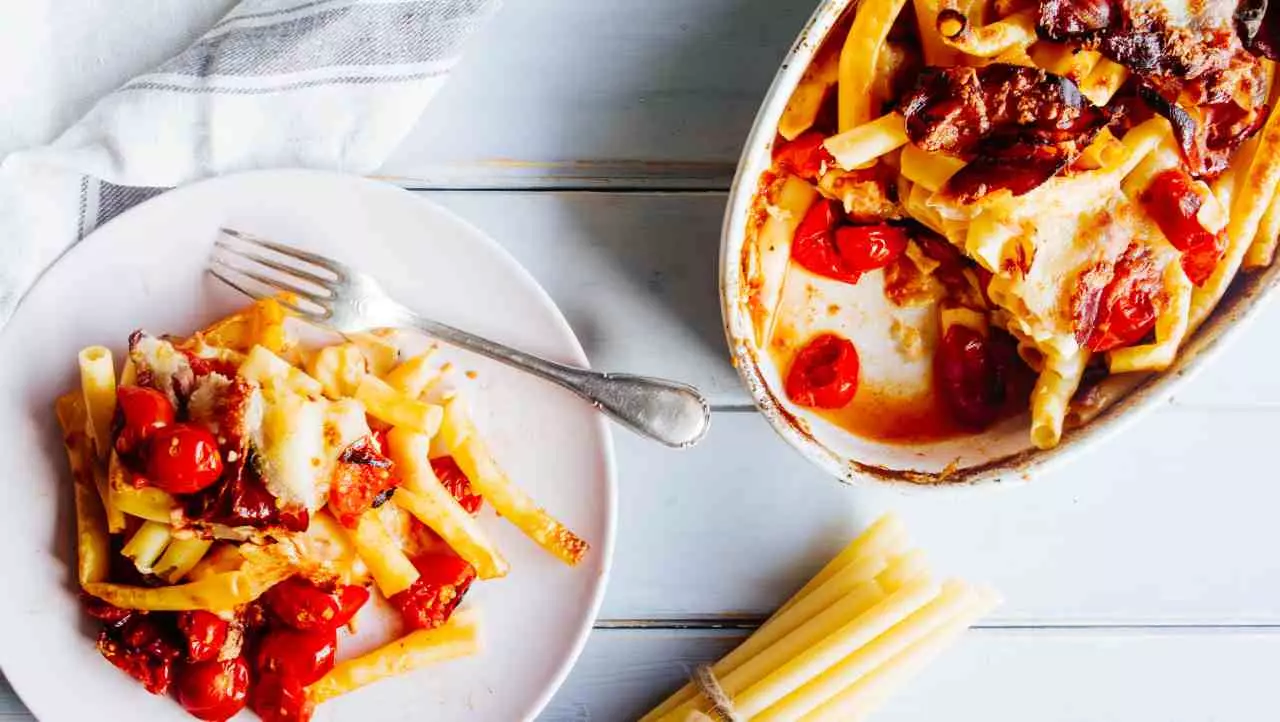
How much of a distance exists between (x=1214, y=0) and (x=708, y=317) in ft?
2.95

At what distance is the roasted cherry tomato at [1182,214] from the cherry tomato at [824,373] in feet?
1.66

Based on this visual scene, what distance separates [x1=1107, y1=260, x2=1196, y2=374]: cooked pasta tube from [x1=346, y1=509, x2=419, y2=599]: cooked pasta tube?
114 cm

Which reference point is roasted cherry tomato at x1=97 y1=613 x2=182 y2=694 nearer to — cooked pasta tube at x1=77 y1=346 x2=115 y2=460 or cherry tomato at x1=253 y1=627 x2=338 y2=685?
cherry tomato at x1=253 y1=627 x2=338 y2=685

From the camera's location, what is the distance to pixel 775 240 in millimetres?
1793

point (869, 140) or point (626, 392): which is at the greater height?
point (869, 140)

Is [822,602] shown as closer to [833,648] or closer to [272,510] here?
[833,648]

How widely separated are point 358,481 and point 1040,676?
4.20 ft

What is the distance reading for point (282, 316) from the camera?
171 cm

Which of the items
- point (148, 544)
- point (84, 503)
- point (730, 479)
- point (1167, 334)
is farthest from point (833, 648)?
point (84, 503)

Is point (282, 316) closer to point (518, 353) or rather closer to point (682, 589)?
point (518, 353)

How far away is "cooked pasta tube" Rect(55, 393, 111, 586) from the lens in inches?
66.3

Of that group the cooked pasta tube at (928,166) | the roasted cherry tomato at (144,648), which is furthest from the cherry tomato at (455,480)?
the cooked pasta tube at (928,166)

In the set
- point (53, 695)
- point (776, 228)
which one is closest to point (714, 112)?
point (776, 228)

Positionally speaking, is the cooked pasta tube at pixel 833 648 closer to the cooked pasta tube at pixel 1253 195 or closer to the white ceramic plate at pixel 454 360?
the white ceramic plate at pixel 454 360
